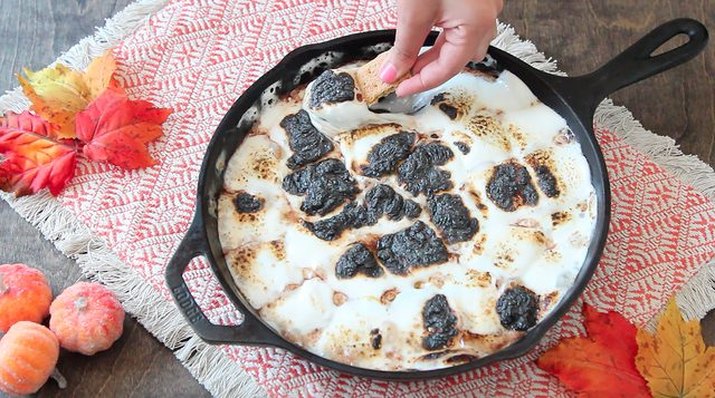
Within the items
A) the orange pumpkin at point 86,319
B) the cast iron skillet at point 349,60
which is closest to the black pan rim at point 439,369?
the cast iron skillet at point 349,60

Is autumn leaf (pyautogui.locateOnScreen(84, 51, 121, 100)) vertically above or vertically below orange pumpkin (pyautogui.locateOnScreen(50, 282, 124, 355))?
above

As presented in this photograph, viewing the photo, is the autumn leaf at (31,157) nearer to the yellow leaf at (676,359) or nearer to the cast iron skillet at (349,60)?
the cast iron skillet at (349,60)

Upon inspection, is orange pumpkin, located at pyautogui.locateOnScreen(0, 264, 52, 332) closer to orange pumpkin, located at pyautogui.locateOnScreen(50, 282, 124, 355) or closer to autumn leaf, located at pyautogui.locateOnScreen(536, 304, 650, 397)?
orange pumpkin, located at pyautogui.locateOnScreen(50, 282, 124, 355)

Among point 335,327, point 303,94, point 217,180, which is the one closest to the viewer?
point 335,327

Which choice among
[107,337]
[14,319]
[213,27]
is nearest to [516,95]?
[213,27]

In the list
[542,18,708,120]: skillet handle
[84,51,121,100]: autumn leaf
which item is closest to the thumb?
[542,18,708,120]: skillet handle

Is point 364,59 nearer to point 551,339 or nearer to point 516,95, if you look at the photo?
point 516,95
